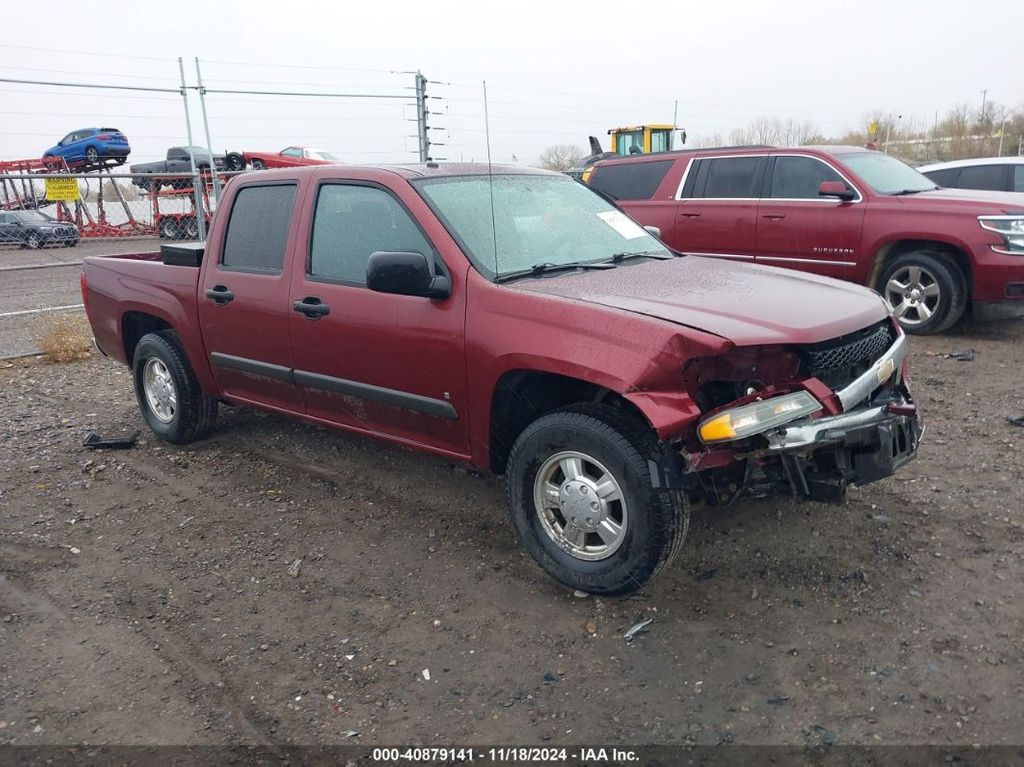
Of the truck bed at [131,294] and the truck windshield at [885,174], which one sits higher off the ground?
the truck windshield at [885,174]

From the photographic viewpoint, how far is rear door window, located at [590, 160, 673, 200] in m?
9.28

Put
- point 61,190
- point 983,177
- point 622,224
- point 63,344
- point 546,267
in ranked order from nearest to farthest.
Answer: point 546,267
point 622,224
point 63,344
point 983,177
point 61,190

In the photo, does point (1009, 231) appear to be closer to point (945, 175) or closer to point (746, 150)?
point (746, 150)

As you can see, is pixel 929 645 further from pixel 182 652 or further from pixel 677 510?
pixel 182 652

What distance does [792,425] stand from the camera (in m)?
2.99

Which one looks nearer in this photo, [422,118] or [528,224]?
[528,224]

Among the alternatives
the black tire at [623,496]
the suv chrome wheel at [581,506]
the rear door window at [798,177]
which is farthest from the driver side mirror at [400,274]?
the rear door window at [798,177]

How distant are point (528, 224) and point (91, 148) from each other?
68.9 feet

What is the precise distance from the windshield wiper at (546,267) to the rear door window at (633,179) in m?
5.42

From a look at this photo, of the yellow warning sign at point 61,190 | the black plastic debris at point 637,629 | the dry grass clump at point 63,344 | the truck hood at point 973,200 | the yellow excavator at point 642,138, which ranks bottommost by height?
the black plastic debris at point 637,629

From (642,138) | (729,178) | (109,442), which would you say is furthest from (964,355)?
(642,138)

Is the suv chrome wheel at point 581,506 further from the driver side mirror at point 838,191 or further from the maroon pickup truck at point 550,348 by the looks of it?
the driver side mirror at point 838,191

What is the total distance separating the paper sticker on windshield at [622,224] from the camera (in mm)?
4519

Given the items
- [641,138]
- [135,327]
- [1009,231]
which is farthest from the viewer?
[641,138]
